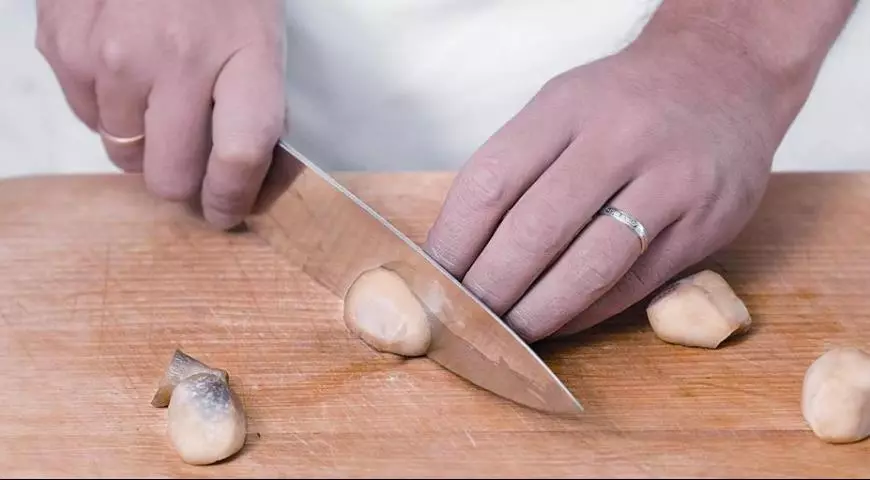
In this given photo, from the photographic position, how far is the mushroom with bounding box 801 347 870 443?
88 cm

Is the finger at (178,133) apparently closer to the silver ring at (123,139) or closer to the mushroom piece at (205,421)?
the silver ring at (123,139)

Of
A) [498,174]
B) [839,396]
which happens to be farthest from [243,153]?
[839,396]

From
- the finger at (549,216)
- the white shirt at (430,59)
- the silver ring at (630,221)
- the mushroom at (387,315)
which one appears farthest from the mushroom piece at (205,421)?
the white shirt at (430,59)

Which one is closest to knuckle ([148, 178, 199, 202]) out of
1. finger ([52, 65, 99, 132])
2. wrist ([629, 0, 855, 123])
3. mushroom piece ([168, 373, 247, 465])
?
finger ([52, 65, 99, 132])

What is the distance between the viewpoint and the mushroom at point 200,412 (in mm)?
867

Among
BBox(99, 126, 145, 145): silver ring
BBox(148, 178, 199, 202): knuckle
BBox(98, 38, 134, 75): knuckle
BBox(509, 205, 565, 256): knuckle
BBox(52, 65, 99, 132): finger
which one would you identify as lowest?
BBox(148, 178, 199, 202): knuckle

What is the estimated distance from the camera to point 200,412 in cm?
88

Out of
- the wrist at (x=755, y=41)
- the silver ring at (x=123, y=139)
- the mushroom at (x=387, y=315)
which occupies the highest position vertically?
the wrist at (x=755, y=41)

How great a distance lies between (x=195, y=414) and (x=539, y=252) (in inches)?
13.1

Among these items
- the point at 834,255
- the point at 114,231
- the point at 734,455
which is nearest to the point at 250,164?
the point at 114,231

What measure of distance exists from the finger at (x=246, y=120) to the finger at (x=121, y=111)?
83mm

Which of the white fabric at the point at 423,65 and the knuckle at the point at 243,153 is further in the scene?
the white fabric at the point at 423,65

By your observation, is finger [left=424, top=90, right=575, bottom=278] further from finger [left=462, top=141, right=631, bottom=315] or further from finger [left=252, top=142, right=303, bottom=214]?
finger [left=252, top=142, right=303, bottom=214]

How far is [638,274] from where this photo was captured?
3.17ft
